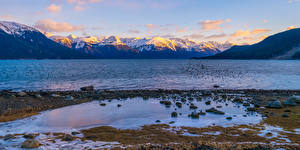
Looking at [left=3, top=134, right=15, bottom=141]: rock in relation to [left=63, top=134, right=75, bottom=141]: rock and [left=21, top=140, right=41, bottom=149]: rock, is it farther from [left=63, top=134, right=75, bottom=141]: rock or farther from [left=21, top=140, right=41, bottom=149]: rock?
[left=63, top=134, right=75, bottom=141]: rock

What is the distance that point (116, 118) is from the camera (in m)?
24.0

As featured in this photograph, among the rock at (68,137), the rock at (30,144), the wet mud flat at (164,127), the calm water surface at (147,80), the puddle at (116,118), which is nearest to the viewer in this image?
the rock at (30,144)

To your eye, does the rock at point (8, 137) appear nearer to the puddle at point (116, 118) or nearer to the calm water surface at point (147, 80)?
the puddle at point (116, 118)

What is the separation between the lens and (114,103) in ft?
108

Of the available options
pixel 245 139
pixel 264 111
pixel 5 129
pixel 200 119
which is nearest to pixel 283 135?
pixel 245 139

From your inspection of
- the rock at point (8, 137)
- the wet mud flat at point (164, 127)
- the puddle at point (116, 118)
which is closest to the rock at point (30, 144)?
the wet mud flat at point (164, 127)

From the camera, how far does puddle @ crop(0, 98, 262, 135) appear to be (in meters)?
20.5

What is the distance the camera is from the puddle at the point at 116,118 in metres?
20.5

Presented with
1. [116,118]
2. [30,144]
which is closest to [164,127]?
[116,118]

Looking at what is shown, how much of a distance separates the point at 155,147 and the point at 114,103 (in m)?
19.3

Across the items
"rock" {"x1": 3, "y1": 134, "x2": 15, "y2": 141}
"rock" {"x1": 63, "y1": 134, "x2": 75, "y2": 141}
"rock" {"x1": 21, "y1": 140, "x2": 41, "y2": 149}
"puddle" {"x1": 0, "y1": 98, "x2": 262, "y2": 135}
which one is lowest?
"puddle" {"x1": 0, "y1": 98, "x2": 262, "y2": 135}

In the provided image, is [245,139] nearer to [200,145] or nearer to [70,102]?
[200,145]

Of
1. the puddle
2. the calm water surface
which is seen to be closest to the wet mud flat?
the puddle

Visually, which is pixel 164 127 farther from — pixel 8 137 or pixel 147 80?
pixel 147 80
